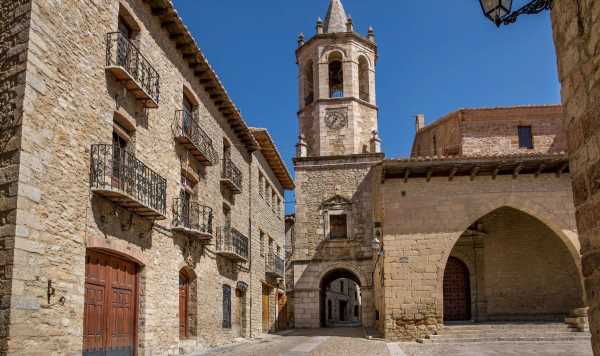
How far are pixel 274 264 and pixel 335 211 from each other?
464 centimetres

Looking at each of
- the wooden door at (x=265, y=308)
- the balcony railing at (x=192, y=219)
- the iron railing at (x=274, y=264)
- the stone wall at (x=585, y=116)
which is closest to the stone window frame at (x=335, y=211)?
the iron railing at (x=274, y=264)

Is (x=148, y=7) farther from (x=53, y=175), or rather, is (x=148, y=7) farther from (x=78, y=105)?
(x=53, y=175)

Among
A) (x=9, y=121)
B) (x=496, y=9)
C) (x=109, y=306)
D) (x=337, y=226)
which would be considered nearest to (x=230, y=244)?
(x=109, y=306)

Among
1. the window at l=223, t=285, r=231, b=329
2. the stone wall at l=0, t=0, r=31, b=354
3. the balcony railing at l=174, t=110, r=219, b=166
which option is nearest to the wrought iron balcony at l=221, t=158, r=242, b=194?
the balcony railing at l=174, t=110, r=219, b=166

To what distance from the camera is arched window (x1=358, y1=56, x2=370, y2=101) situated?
3084cm

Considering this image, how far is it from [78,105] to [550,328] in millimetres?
14442

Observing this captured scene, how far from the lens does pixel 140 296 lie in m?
11.8

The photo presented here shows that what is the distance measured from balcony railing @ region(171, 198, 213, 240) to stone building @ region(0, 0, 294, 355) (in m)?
0.06

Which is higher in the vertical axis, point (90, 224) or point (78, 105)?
point (78, 105)

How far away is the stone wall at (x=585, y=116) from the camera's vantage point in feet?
13.6

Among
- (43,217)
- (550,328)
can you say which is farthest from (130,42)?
(550,328)

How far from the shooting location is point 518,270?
21.2 metres

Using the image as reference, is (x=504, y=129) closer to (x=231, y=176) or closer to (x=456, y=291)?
(x=456, y=291)

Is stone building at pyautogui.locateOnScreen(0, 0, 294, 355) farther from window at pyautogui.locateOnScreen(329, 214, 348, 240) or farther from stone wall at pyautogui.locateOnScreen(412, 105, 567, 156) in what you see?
stone wall at pyautogui.locateOnScreen(412, 105, 567, 156)
